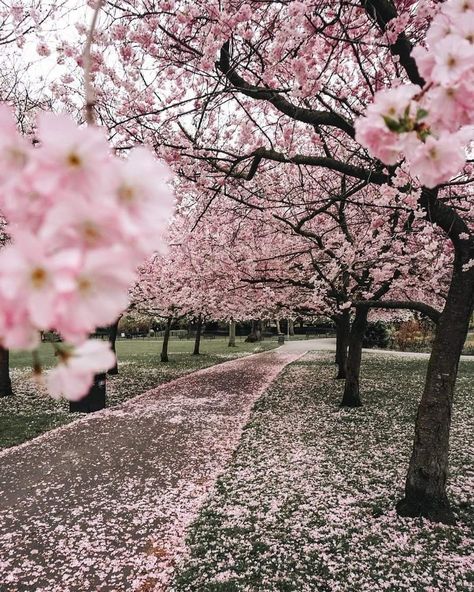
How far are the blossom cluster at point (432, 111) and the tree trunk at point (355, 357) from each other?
10826mm

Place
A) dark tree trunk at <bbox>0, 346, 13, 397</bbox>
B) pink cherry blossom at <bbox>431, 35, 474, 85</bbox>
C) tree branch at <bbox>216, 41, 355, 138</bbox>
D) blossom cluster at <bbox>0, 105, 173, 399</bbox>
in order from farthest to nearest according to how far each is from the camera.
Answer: dark tree trunk at <bbox>0, 346, 13, 397</bbox> < tree branch at <bbox>216, 41, 355, 138</bbox> < pink cherry blossom at <bbox>431, 35, 474, 85</bbox> < blossom cluster at <bbox>0, 105, 173, 399</bbox>

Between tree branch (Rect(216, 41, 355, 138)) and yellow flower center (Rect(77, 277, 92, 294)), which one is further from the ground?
tree branch (Rect(216, 41, 355, 138))

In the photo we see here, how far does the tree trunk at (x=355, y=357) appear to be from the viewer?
12281mm

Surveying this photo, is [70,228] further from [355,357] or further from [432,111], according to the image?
[355,357]

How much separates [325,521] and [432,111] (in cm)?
557

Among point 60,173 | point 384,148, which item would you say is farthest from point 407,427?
point 60,173

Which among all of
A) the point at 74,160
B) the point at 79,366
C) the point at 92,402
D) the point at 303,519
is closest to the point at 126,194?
the point at 74,160

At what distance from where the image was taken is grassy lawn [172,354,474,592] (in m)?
4.49

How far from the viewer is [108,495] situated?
21.6 ft

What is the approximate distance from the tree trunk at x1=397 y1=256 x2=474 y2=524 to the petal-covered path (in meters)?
2.93

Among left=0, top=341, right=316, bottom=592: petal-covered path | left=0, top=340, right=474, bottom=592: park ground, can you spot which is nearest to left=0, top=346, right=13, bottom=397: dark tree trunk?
left=0, top=341, right=316, bottom=592: petal-covered path

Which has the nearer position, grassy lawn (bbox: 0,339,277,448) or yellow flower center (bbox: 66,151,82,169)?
yellow flower center (bbox: 66,151,82,169)

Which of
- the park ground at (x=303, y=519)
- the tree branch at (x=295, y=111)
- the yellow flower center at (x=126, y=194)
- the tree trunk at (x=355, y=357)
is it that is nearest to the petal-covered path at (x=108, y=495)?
the park ground at (x=303, y=519)

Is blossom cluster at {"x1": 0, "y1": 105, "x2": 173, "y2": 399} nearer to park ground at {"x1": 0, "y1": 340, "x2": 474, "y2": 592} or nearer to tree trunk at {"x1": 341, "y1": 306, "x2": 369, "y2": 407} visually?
park ground at {"x1": 0, "y1": 340, "x2": 474, "y2": 592}
